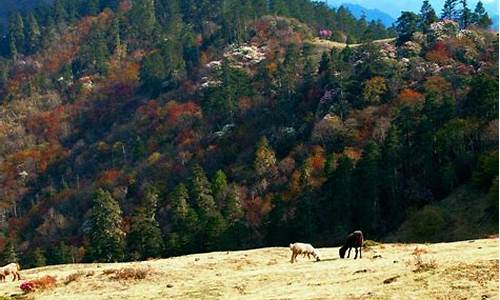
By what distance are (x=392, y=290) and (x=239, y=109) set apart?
467 feet

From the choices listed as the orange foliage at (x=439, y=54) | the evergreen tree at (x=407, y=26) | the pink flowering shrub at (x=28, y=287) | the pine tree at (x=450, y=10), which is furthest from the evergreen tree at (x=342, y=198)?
the pine tree at (x=450, y=10)

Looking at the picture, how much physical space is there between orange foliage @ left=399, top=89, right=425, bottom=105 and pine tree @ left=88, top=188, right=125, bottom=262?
6152cm

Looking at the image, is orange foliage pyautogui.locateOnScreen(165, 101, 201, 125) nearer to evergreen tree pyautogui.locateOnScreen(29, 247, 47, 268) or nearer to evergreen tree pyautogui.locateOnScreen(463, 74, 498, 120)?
evergreen tree pyautogui.locateOnScreen(29, 247, 47, 268)

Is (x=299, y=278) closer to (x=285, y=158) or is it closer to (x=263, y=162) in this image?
(x=285, y=158)

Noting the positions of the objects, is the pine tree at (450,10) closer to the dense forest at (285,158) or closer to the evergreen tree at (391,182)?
the dense forest at (285,158)

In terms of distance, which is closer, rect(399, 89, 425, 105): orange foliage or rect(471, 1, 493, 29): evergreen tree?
rect(399, 89, 425, 105): orange foliage

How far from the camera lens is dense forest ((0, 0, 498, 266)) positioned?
89438 mm

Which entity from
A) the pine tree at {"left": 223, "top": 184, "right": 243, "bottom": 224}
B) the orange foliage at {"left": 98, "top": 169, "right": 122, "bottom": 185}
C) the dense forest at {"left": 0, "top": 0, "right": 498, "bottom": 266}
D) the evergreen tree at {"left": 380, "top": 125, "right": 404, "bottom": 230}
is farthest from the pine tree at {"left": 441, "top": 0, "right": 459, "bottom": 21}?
the orange foliage at {"left": 98, "top": 169, "right": 122, "bottom": 185}

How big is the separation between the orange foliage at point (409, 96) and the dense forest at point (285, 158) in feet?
1.58

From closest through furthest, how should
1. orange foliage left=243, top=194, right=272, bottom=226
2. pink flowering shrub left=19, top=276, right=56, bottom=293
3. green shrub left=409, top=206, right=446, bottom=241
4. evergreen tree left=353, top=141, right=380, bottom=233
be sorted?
pink flowering shrub left=19, top=276, right=56, bottom=293 < green shrub left=409, top=206, right=446, bottom=241 < evergreen tree left=353, top=141, right=380, bottom=233 < orange foliage left=243, top=194, right=272, bottom=226

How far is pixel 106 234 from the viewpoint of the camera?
104 metres

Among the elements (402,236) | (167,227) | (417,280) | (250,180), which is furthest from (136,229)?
(417,280)

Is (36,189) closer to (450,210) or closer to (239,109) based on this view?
(239,109)

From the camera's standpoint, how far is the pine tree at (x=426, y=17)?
5966 inches
